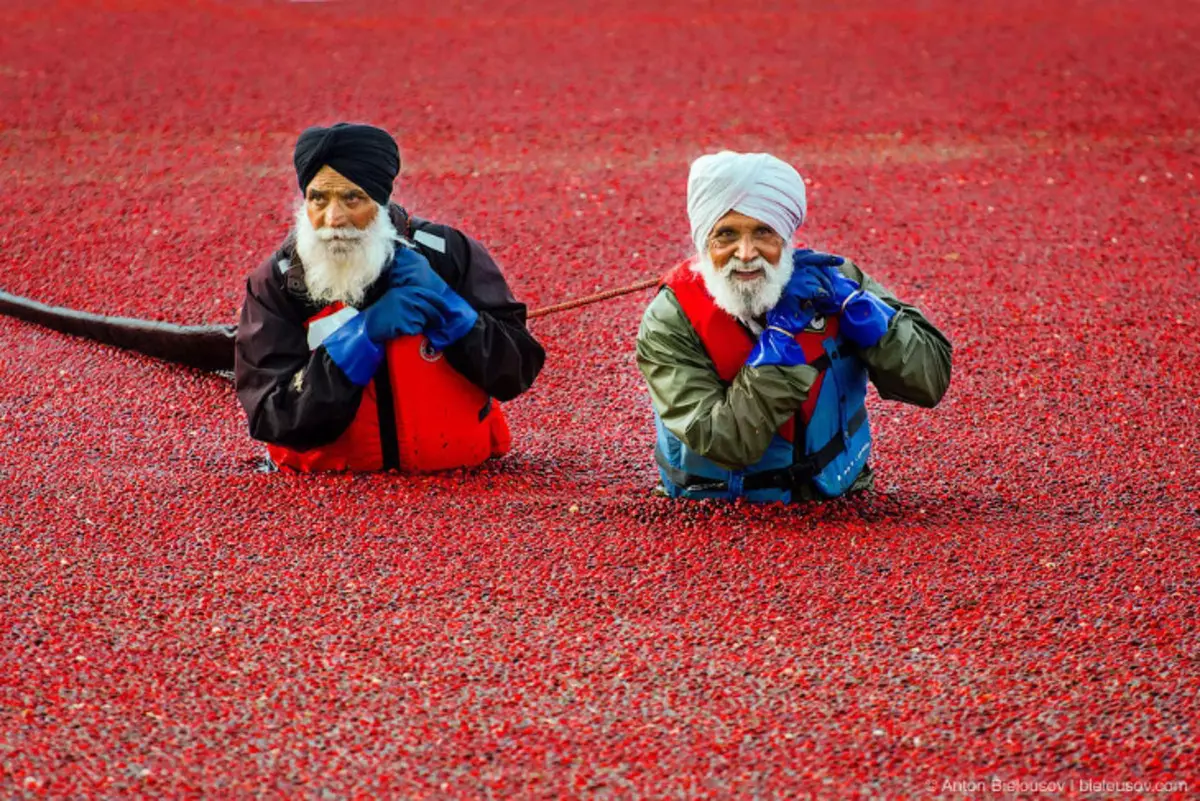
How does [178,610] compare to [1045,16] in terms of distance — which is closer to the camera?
[178,610]

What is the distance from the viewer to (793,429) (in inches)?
183

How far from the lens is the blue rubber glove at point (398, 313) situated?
492cm

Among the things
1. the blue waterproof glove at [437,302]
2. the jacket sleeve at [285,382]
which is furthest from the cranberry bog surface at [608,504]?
the blue waterproof glove at [437,302]

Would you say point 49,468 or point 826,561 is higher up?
point 826,561

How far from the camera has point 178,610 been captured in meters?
4.12

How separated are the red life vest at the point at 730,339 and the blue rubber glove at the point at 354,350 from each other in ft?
3.28

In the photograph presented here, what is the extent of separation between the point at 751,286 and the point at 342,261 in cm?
129

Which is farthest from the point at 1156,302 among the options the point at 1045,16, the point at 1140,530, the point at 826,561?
the point at 1045,16

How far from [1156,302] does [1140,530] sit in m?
2.59

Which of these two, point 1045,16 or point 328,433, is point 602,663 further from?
point 1045,16

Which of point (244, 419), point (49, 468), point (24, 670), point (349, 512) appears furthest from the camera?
point (244, 419)

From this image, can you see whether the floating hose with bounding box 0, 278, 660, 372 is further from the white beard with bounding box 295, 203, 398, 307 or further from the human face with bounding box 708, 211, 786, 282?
the human face with bounding box 708, 211, 786, 282

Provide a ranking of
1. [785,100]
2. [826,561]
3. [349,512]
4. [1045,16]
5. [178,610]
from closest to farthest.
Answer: [178,610]
[826,561]
[349,512]
[785,100]
[1045,16]

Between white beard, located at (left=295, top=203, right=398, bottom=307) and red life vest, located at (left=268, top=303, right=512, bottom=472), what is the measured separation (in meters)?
0.08
